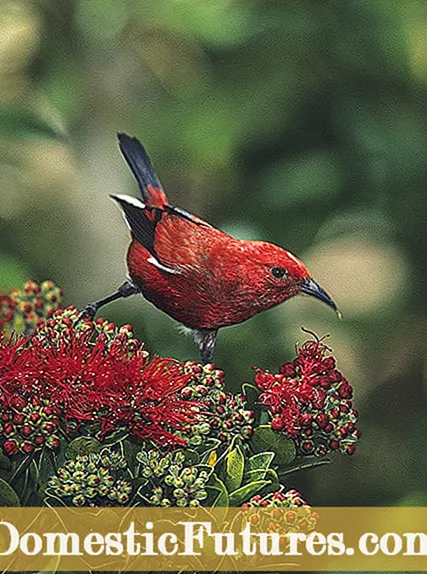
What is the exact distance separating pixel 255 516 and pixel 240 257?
216mm

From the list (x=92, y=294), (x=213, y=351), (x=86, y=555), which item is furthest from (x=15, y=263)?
(x=86, y=555)

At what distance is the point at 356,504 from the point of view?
3.00ft

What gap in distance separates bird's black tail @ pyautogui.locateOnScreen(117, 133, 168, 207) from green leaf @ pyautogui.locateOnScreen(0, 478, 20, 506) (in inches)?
11.6

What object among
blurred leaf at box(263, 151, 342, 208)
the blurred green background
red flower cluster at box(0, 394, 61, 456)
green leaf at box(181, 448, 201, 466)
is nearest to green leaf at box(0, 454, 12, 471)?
red flower cluster at box(0, 394, 61, 456)

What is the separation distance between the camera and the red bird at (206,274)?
2.67 ft

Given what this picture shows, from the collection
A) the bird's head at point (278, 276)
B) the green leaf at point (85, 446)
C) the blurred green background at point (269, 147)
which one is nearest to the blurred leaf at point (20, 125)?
the blurred green background at point (269, 147)

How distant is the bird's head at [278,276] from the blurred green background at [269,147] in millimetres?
81

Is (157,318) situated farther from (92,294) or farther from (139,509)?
(139,509)

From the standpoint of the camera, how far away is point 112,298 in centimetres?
88

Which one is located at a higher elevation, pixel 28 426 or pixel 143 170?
pixel 143 170

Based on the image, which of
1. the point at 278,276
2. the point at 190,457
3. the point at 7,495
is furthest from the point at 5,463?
the point at 278,276

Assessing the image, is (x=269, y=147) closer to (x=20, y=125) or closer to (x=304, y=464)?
(x=20, y=125)

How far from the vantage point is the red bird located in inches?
32.0

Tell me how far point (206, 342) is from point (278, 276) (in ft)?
0.29
